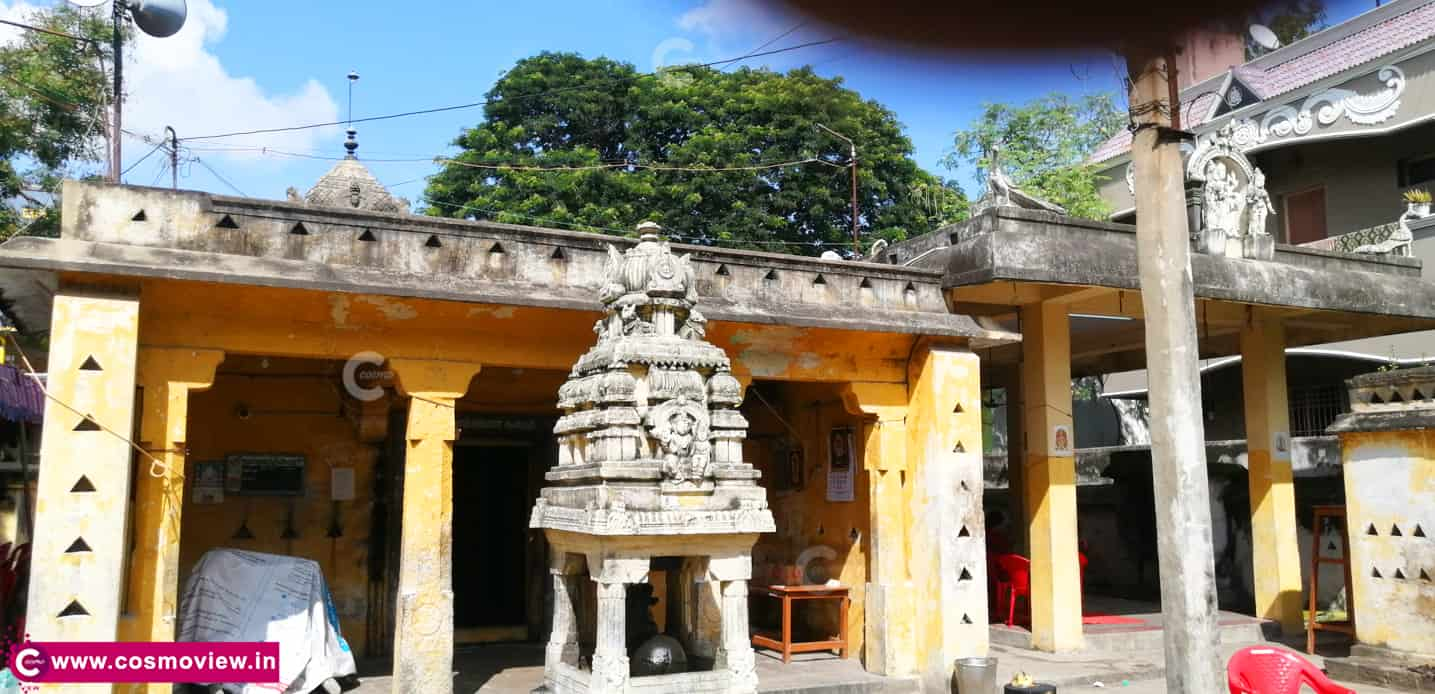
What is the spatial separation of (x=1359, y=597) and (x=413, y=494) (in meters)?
10.1

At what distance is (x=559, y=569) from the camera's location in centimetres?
772

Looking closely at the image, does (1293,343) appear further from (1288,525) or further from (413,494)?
(413,494)

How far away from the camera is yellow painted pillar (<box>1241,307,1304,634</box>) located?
1397 cm

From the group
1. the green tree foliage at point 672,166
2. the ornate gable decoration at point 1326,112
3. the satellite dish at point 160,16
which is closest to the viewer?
the satellite dish at point 160,16

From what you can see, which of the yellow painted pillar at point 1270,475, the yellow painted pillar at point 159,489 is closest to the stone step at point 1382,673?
the yellow painted pillar at point 1270,475

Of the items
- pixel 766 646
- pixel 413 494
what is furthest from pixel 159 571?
pixel 766 646

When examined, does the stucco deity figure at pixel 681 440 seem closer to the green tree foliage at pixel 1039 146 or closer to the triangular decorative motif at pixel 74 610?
Result: the triangular decorative motif at pixel 74 610

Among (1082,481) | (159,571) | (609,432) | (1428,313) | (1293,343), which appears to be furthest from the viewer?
(1082,481)

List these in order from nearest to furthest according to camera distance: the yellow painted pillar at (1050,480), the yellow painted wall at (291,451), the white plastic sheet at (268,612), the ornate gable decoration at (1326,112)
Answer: the white plastic sheet at (268,612), the yellow painted wall at (291,451), the yellow painted pillar at (1050,480), the ornate gable decoration at (1326,112)

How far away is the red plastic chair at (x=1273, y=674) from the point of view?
7.51 m

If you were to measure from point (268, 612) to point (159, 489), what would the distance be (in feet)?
5.49

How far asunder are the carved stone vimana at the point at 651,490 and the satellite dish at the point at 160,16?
516 centimetres

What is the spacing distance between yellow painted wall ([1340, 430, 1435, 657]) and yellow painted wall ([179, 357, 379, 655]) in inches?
435

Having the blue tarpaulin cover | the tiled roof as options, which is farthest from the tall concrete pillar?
the tiled roof
